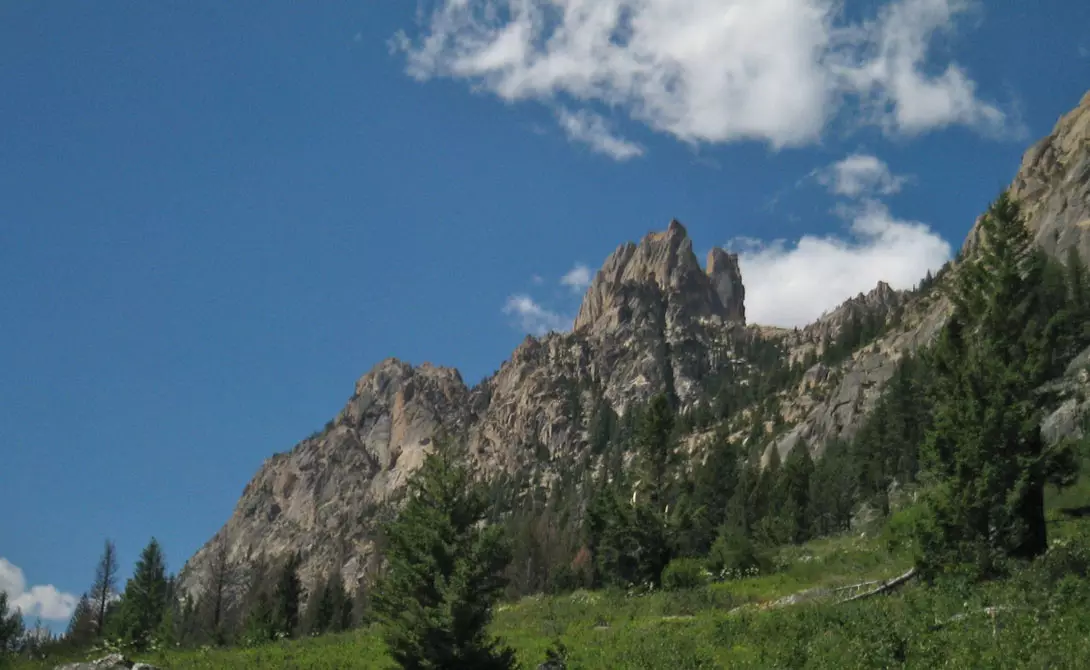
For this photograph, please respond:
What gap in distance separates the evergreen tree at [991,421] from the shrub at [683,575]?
18925mm

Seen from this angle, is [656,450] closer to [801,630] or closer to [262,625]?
[262,625]

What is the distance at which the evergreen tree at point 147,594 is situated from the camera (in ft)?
230

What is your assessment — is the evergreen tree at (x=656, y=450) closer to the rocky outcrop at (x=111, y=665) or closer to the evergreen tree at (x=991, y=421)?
the evergreen tree at (x=991, y=421)

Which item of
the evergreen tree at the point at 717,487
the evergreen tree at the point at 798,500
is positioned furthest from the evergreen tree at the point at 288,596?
the evergreen tree at the point at 798,500

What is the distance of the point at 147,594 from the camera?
243 feet

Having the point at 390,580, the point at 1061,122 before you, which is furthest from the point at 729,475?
the point at 1061,122

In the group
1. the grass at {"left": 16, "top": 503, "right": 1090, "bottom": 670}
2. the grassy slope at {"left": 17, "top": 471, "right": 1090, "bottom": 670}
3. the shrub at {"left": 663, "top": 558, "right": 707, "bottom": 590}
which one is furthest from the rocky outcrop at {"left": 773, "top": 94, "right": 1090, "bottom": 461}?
the grass at {"left": 16, "top": 503, "right": 1090, "bottom": 670}

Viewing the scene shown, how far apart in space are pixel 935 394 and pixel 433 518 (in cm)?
1761

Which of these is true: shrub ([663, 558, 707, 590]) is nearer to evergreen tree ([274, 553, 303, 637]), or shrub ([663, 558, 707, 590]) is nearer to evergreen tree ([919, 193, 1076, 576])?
evergreen tree ([919, 193, 1076, 576])

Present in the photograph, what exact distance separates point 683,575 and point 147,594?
162ft

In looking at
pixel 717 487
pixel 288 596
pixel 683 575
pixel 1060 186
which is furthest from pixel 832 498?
pixel 1060 186

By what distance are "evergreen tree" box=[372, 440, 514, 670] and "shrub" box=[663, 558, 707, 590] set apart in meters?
23.0

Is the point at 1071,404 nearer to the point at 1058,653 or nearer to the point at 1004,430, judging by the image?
the point at 1004,430

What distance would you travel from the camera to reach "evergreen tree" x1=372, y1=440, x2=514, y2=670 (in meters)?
23.5
